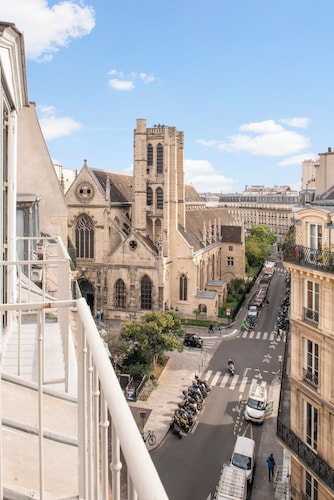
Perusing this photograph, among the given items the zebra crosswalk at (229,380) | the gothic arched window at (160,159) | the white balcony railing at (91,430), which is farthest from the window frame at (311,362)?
the gothic arched window at (160,159)

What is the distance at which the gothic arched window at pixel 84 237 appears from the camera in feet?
169

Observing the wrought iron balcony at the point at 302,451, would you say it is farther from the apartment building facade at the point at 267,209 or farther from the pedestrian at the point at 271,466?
the apartment building facade at the point at 267,209

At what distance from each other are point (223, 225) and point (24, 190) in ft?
195

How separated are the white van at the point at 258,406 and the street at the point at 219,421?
0.48 m

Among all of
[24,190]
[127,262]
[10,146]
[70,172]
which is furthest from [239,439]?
[70,172]

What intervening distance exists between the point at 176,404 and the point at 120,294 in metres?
21.7

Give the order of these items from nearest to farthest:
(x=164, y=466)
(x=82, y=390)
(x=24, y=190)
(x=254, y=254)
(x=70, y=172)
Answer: (x=82, y=390)
(x=24, y=190)
(x=164, y=466)
(x=70, y=172)
(x=254, y=254)

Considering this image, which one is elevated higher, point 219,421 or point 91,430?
point 91,430

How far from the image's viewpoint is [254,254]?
262 feet

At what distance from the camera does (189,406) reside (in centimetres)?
2853

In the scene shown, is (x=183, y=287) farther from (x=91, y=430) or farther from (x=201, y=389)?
(x=91, y=430)

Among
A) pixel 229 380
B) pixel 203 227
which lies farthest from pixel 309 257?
pixel 203 227

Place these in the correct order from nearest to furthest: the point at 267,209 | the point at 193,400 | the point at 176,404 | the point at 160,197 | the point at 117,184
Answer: the point at 193,400, the point at 176,404, the point at 160,197, the point at 117,184, the point at 267,209

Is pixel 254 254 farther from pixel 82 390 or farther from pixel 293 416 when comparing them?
pixel 82 390
